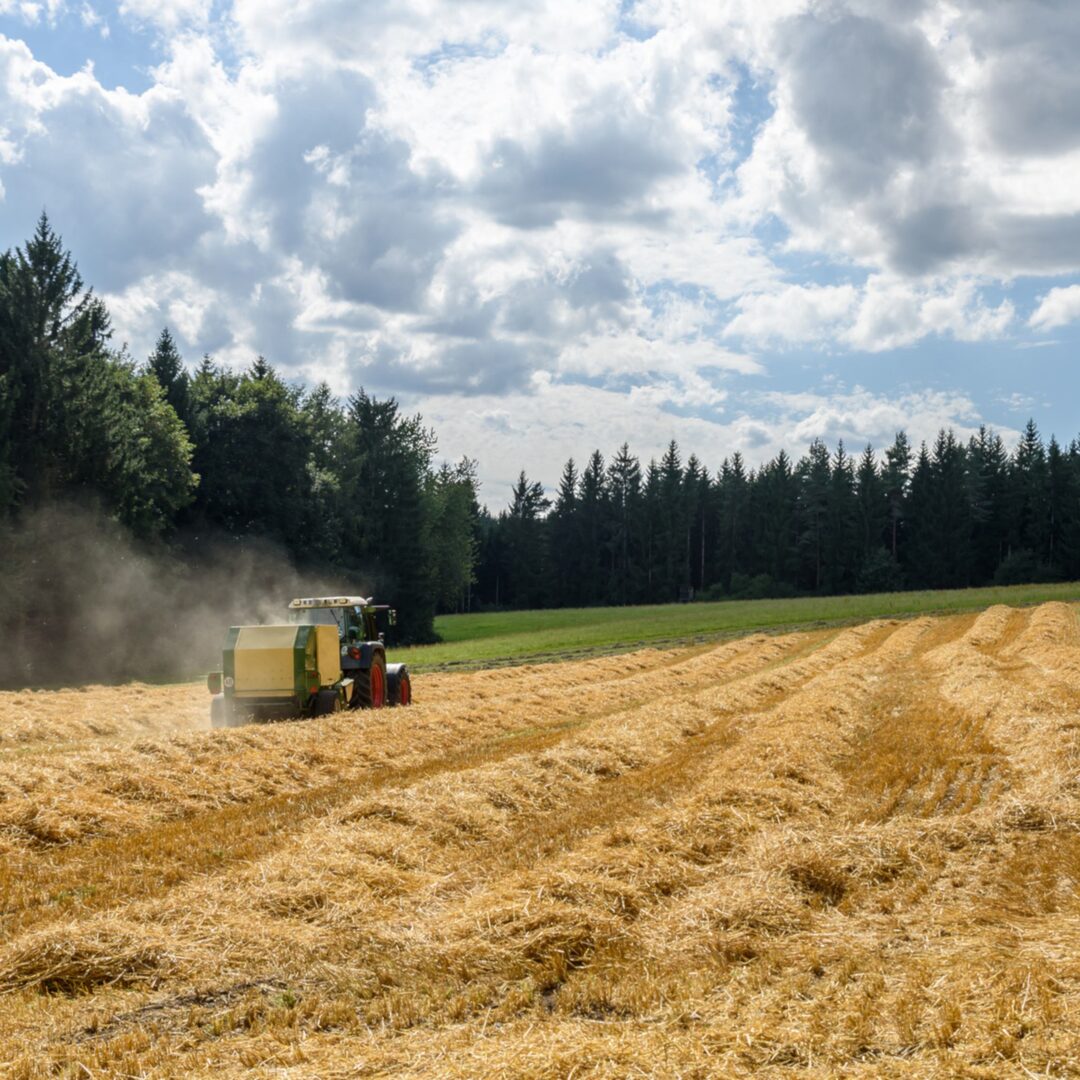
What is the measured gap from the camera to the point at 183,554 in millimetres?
42750

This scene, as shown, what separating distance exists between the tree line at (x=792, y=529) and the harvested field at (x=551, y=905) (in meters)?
71.8

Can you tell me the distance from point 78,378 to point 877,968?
35245mm

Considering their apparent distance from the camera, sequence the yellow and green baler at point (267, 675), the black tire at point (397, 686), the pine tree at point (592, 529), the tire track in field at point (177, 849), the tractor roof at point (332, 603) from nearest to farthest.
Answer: the tire track in field at point (177, 849) < the yellow and green baler at point (267, 675) < the tractor roof at point (332, 603) < the black tire at point (397, 686) < the pine tree at point (592, 529)

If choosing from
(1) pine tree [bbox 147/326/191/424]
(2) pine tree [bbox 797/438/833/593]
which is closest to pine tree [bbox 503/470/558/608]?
(2) pine tree [bbox 797/438/833/593]

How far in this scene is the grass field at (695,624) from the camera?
124ft

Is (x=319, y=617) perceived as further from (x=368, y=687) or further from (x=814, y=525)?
(x=814, y=525)

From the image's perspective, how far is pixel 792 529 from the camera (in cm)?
9138

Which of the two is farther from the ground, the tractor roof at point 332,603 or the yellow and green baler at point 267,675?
the tractor roof at point 332,603

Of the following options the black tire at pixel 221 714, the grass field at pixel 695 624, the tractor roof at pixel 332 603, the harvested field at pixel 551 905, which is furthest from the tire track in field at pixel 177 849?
the grass field at pixel 695 624

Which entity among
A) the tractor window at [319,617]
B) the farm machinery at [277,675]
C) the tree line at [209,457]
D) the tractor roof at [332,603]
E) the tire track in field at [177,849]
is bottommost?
the tire track in field at [177,849]

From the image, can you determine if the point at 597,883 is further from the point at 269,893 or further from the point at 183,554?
the point at 183,554

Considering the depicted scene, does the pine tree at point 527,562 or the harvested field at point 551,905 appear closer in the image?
the harvested field at point 551,905

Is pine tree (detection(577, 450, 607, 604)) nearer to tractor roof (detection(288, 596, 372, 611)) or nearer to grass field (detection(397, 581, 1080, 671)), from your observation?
grass field (detection(397, 581, 1080, 671))

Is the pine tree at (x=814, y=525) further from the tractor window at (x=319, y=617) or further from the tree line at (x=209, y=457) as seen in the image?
the tractor window at (x=319, y=617)
